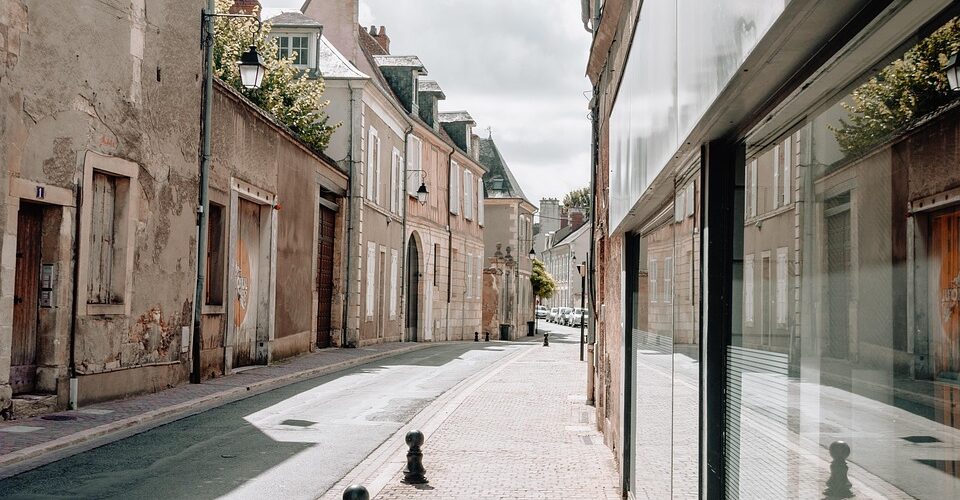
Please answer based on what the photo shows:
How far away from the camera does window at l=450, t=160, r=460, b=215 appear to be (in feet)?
137

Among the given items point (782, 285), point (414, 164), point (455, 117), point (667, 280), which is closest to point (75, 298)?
point (667, 280)

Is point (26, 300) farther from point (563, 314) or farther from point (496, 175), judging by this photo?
point (563, 314)

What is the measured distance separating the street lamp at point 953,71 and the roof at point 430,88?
128ft

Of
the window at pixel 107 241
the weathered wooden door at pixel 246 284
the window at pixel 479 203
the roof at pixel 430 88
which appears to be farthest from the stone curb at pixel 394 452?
the window at pixel 479 203

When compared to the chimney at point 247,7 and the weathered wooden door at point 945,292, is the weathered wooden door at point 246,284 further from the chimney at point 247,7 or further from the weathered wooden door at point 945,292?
the weathered wooden door at point 945,292

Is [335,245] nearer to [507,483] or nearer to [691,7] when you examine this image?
[507,483]

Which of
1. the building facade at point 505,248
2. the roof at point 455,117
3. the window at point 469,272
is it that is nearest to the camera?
the window at point 469,272

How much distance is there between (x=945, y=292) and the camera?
141 cm

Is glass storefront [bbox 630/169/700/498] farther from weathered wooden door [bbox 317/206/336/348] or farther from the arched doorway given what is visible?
the arched doorway

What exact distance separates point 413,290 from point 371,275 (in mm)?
7153

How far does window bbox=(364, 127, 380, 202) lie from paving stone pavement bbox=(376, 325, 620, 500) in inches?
555

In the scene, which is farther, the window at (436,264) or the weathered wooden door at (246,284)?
the window at (436,264)

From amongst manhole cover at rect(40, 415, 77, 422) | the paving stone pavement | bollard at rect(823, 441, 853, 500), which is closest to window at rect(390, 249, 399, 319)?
the paving stone pavement

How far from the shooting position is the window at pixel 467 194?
4466 cm
